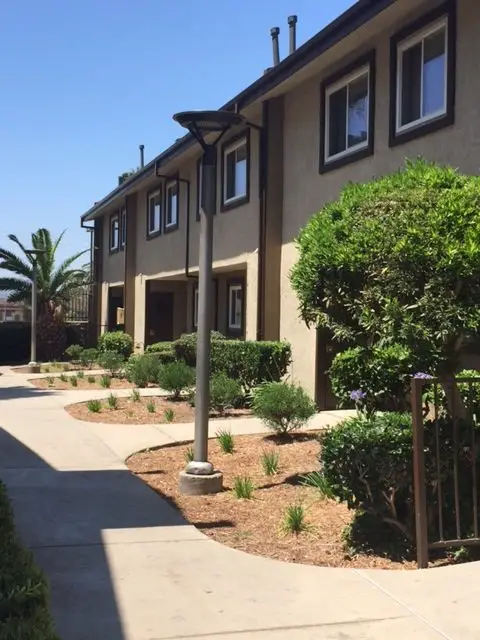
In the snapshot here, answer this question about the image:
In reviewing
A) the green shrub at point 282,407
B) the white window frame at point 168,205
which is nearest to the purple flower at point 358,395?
the green shrub at point 282,407

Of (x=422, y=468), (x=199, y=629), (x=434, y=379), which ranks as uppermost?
(x=434, y=379)

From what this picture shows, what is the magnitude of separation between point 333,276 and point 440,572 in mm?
2184

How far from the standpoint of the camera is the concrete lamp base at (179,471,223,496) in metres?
6.73

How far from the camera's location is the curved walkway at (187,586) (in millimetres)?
3838

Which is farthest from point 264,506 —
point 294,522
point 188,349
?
point 188,349

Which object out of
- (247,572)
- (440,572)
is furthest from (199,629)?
(440,572)

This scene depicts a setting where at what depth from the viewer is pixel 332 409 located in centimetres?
1226

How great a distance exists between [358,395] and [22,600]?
A: 10.9 ft

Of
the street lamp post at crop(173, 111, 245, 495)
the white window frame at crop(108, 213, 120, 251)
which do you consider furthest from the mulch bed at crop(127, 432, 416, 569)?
the white window frame at crop(108, 213, 120, 251)

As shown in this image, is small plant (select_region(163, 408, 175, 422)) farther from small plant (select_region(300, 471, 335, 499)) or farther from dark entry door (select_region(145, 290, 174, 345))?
dark entry door (select_region(145, 290, 174, 345))

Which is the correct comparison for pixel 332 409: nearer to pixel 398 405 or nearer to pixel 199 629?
pixel 398 405

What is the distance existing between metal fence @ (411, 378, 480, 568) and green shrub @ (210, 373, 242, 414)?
6.20m

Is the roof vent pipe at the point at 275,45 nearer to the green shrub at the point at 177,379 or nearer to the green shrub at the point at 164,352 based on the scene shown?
the green shrub at the point at 164,352

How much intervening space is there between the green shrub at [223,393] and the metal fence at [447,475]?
6.20 m
